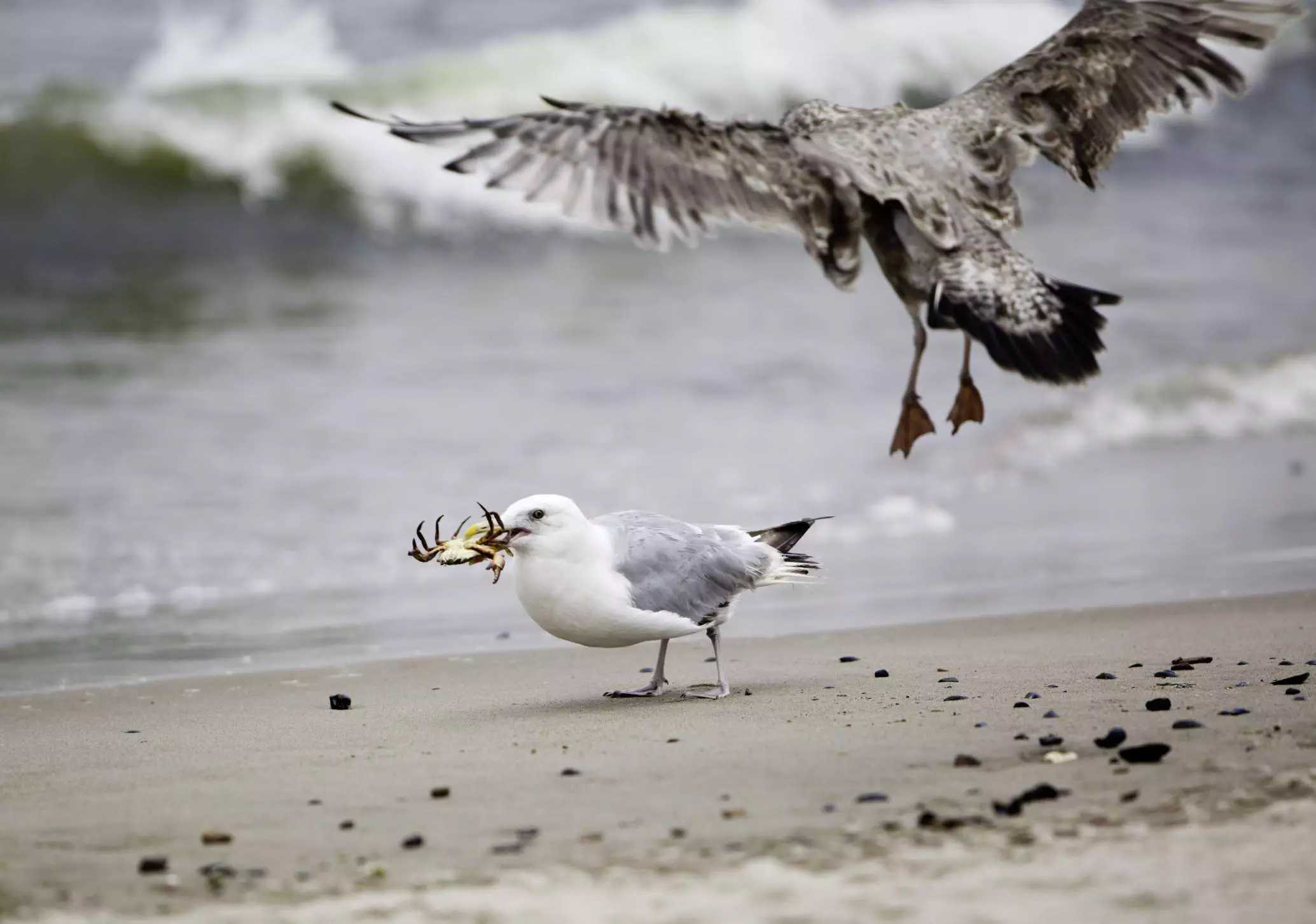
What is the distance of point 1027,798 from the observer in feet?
13.8

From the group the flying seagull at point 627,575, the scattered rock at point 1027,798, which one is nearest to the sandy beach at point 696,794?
the scattered rock at point 1027,798

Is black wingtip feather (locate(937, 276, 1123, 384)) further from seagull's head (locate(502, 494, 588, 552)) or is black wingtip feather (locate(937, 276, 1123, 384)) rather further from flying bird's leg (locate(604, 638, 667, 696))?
flying bird's leg (locate(604, 638, 667, 696))

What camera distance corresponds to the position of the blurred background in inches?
358

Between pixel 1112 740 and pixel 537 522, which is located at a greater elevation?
pixel 537 522

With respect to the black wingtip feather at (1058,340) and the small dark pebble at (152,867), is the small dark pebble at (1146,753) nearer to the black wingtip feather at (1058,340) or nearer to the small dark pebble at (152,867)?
the black wingtip feather at (1058,340)

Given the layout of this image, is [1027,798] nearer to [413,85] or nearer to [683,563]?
[683,563]

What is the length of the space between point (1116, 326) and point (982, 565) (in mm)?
7268

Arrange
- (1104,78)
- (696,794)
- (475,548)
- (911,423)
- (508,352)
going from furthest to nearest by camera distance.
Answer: (508,352)
(475,548)
(1104,78)
(911,423)
(696,794)

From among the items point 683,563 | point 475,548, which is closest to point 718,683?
point 683,563

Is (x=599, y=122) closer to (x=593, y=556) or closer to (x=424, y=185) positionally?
(x=593, y=556)

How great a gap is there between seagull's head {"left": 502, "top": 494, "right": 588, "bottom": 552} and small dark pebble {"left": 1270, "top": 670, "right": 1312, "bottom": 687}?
2.36 metres

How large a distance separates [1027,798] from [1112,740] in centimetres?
63

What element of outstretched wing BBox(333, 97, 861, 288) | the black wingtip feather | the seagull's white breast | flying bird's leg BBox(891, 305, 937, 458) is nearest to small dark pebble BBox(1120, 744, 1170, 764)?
the black wingtip feather

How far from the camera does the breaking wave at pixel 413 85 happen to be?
18.6 m
